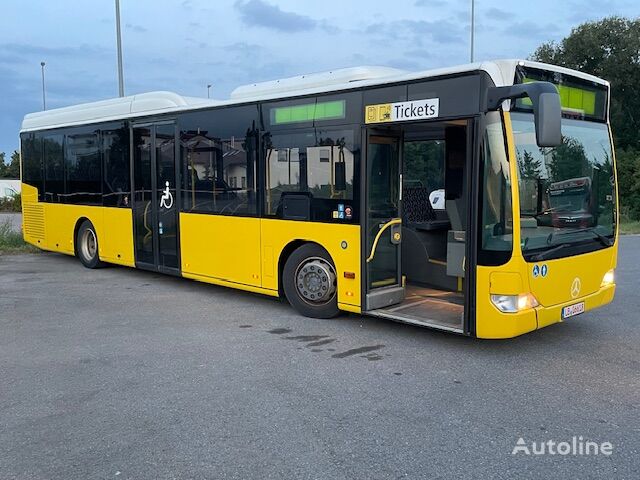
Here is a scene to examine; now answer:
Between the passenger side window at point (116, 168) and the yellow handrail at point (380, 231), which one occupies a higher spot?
the passenger side window at point (116, 168)

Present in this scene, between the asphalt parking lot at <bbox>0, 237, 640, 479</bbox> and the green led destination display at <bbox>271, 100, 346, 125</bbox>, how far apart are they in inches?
96.9

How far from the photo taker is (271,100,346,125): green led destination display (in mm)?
6953

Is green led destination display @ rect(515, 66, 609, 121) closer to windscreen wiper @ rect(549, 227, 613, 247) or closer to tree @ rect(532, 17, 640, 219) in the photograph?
windscreen wiper @ rect(549, 227, 613, 247)

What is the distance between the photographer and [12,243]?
1489 centimetres

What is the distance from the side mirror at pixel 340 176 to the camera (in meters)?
6.89

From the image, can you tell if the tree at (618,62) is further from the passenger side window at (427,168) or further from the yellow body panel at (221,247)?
the yellow body panel at (221,247)

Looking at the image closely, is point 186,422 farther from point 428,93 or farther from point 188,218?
point 188,218

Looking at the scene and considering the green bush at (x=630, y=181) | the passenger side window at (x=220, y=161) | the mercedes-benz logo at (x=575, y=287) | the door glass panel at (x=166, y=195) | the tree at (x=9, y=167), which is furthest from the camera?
the tree at (x=9, y=167)

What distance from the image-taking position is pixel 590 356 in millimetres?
6004

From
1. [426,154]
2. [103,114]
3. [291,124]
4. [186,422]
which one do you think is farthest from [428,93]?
[103,114]

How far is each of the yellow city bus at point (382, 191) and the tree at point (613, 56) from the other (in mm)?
30788

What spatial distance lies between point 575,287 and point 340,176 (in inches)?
109

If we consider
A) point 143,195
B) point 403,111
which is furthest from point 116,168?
point 403,111

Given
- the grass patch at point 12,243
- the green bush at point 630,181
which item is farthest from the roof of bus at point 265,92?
the green bush at point 630,181
